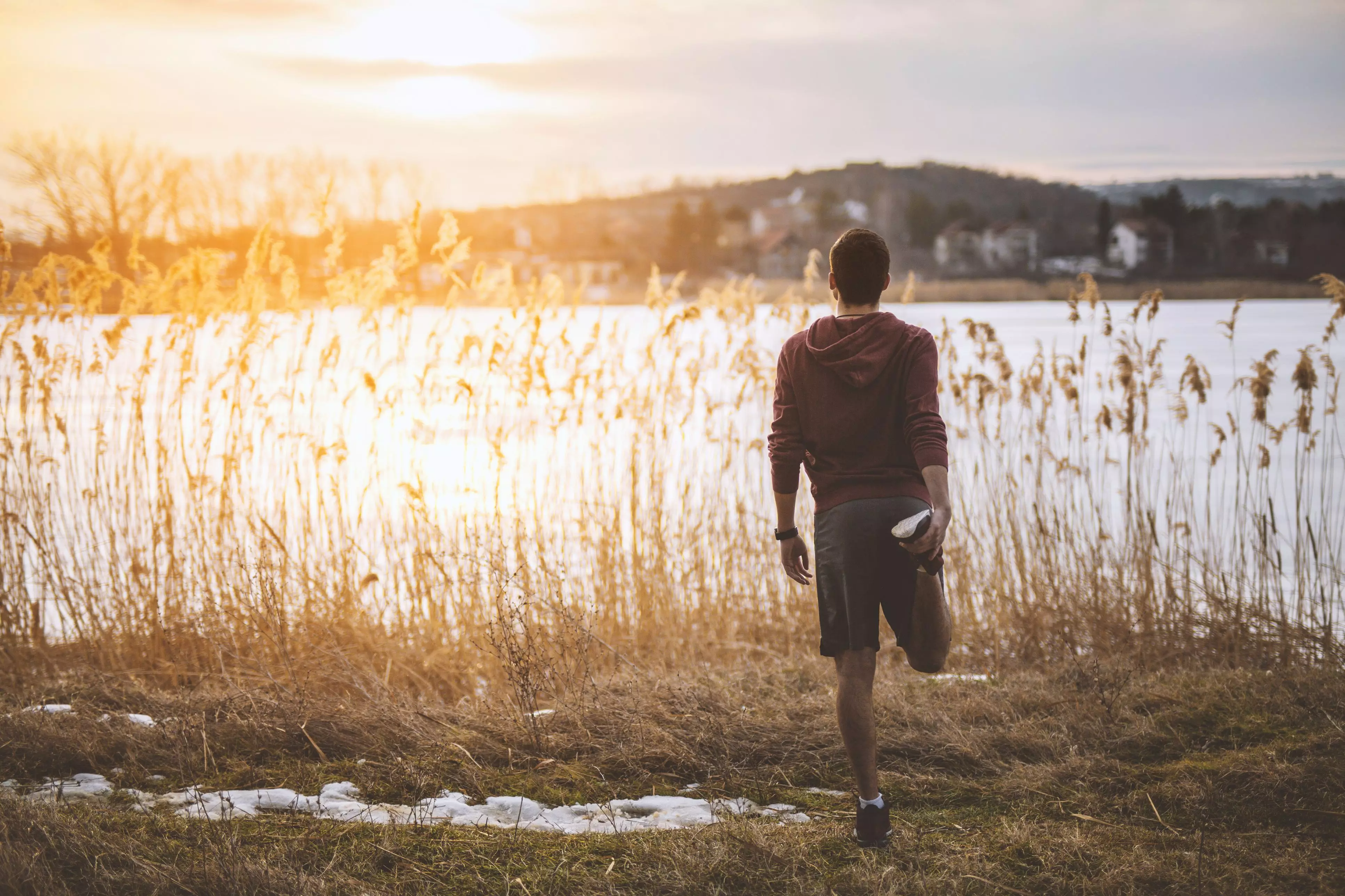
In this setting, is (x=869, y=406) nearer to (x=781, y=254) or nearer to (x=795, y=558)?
(x=795, y=558)

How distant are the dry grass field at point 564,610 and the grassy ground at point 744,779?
0.02m

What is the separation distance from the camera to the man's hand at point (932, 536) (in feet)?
8.79

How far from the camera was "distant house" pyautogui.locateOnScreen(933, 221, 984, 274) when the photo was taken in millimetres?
41500

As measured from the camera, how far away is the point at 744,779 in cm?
368

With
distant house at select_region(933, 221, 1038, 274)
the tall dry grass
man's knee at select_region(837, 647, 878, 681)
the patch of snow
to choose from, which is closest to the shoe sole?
man's knee at select_region(837, 647, 878, 681)

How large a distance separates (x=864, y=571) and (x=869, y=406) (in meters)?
0.48

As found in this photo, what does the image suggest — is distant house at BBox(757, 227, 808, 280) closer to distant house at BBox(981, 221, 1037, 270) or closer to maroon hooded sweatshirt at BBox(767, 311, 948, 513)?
distant house at BBox(981, 221, 1037, 270)

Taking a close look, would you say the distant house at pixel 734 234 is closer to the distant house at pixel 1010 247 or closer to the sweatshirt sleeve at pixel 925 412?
the distant house at pixel 1010 247

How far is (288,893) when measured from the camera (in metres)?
2.64

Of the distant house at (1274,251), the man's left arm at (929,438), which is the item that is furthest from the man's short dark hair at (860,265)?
the distant house at (1274,251)

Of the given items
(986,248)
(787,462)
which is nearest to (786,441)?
(787,462)

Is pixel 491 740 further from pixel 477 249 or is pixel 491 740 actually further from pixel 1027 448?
pixel 1027 448

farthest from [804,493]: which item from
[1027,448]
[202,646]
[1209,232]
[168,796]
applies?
[1209,232]

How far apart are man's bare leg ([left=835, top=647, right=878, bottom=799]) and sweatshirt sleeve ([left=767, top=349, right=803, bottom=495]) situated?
0.53 metres
